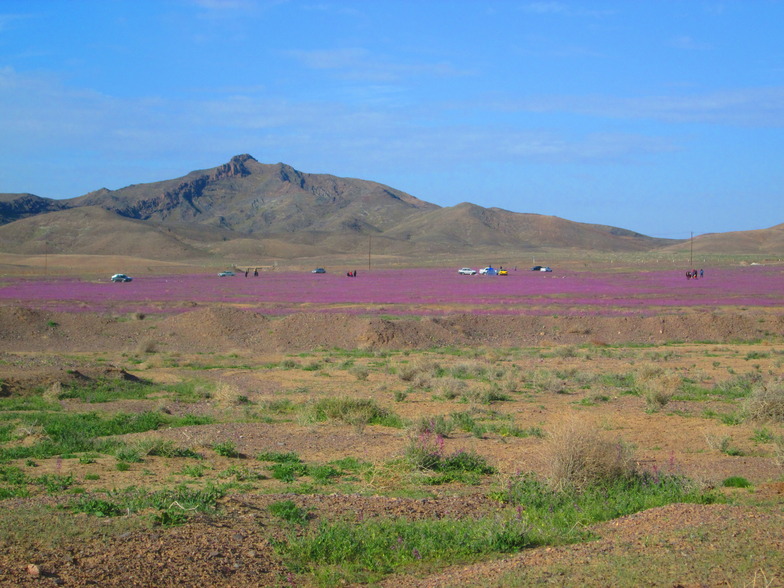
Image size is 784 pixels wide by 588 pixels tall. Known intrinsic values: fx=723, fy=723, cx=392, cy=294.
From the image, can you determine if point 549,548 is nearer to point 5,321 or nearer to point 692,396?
point 692,396

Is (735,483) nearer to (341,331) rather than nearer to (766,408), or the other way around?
(766,408)

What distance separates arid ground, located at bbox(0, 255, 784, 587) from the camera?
6020 mm

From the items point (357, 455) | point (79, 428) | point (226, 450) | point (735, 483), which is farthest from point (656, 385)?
point (79, 428)

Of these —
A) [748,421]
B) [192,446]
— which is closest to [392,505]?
[192,446]

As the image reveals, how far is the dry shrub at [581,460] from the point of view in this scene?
8.93 m

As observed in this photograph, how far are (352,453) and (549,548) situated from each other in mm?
5475

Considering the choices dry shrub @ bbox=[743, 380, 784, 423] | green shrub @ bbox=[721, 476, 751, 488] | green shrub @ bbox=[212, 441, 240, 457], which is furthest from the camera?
dry shrub @ bbox=[743, 380, 784, 423]

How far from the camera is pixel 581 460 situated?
900cm

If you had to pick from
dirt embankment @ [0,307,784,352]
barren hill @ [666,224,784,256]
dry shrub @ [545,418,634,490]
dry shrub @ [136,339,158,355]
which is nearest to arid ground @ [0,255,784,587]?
dry shrub @ [136,339,158,355]

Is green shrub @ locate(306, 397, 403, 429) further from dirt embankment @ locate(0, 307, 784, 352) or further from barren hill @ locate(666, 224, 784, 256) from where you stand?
barren hill @ locate(666, 224, 784, 256)

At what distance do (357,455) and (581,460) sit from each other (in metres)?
3.81

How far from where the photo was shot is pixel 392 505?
8.06 meters

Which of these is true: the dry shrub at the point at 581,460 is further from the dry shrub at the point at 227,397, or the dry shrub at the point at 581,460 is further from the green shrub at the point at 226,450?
the dry shrub at the point at 227,397

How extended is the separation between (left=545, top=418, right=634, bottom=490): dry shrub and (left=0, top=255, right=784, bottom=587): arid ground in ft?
1.03
